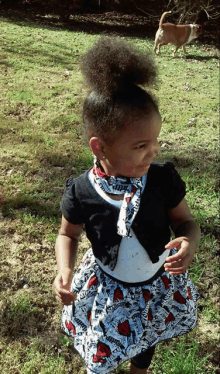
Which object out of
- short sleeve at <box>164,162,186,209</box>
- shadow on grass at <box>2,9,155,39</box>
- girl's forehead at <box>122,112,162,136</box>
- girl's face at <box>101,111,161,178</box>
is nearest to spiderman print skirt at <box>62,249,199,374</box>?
short sleeve at <box>164,162,186,209</box>

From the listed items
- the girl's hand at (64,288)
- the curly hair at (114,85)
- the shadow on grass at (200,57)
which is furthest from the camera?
the shadow on grass at (200,57)

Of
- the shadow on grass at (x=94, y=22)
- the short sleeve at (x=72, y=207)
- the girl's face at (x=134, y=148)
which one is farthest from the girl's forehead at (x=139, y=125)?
A: the shadow on grass at (x=94, y=22)

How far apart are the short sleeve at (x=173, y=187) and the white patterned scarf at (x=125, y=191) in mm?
143

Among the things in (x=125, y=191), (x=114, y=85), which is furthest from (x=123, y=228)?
(x=114, y=85)

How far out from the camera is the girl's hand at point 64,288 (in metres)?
1.54

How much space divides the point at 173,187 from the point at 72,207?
45 cm

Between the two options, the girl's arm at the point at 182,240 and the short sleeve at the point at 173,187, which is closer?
the girl's arm at the point at 182,240

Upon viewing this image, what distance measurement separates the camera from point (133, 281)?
1702mm

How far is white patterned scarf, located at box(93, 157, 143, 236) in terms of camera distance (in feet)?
4.99

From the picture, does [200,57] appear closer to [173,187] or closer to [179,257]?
[173,187]

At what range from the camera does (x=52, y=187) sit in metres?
3.93

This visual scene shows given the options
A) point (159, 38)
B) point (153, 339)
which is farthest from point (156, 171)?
point (159, 38)

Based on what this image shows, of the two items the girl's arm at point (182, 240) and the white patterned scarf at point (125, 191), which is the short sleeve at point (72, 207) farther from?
the girl's arm at point (182, 240)

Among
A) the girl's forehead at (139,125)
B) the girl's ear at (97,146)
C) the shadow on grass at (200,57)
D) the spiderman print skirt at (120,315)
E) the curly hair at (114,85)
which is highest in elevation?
the curly hair at (114,85)
